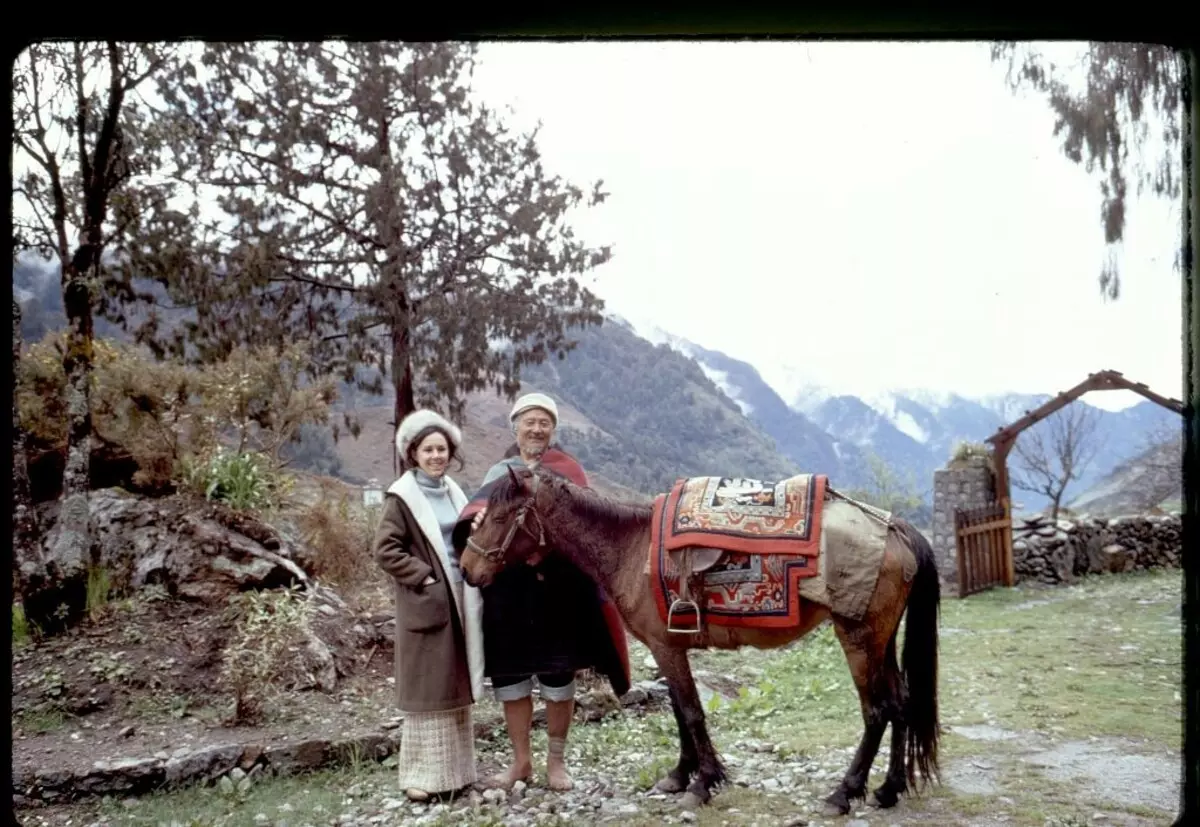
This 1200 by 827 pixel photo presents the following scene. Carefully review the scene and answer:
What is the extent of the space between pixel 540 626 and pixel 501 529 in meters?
0.45

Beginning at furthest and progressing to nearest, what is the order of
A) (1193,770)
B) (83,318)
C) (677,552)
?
(83,318) → (677,552) → (1193,770)

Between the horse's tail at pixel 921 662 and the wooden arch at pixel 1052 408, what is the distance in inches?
37.1

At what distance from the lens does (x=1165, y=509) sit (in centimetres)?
781

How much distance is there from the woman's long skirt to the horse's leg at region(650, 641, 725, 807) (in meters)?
0.83

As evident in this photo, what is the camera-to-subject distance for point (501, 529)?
111 inches

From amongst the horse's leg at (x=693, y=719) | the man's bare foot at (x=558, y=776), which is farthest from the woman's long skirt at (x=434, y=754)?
the horse's leg at (x=693, y=719)

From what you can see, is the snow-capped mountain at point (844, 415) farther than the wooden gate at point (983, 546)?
No

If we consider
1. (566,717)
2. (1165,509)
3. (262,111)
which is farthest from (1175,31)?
(1165,509)

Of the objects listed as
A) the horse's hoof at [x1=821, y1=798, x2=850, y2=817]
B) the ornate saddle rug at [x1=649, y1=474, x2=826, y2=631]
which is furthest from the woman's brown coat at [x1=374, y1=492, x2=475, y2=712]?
the horse's hoof at [x1=821, y1=798, x2=850, y2=817]

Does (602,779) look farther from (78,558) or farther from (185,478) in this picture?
(185,478)

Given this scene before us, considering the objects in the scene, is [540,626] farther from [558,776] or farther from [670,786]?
[670,786]

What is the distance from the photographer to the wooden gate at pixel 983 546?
23.9 feet

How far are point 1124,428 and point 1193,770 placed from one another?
4288 millimetres

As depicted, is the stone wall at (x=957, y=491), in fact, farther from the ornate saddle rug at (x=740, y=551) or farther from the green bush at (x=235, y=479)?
the green bush at (x=235, y=479)
